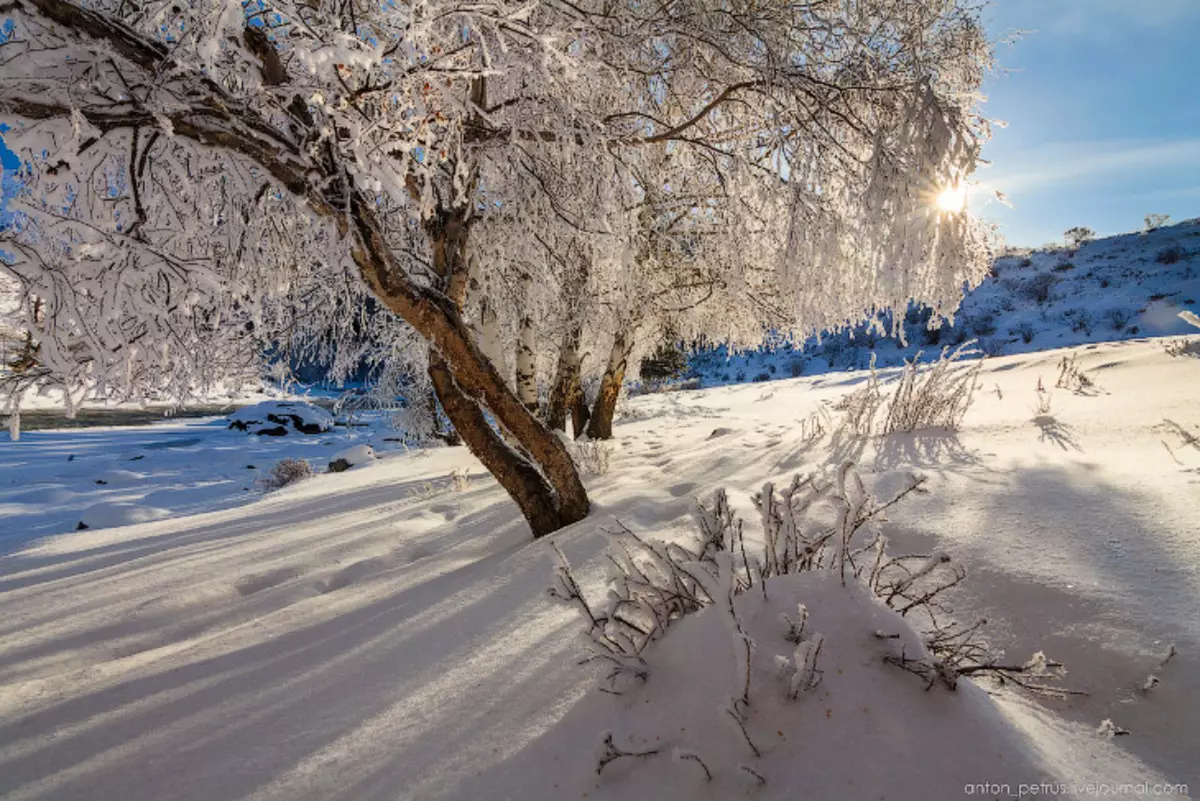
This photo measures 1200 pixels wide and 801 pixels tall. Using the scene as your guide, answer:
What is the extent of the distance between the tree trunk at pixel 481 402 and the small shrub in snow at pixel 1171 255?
33.4 metres

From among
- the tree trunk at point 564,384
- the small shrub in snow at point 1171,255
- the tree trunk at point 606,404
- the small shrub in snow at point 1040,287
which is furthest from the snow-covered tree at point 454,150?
the small shrub in snow at point 1171,255

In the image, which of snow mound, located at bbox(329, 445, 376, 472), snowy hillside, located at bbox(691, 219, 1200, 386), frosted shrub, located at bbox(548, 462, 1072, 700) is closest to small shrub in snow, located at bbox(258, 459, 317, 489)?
snow mound, located at bbox(329, 445, 376, 472)

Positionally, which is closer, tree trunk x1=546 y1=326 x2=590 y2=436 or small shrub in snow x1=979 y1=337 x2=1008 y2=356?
tree trunk x1=546 y1=326 x2=590 y2=436

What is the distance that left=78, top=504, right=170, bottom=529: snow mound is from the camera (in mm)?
6793

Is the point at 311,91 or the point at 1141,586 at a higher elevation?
the point at 311,91

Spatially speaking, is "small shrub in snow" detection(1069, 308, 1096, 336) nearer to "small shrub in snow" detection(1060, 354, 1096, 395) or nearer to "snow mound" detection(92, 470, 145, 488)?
"small shrub in snow" detection(1060, 354, 1096, 395)

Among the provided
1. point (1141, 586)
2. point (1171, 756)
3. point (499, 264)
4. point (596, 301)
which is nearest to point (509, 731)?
point (1171, 756)

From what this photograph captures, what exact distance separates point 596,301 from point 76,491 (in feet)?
30.6

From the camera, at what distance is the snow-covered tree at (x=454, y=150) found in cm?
183

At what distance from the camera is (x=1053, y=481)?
8.17 feet

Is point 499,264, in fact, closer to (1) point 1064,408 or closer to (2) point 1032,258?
(1) point 1064,408

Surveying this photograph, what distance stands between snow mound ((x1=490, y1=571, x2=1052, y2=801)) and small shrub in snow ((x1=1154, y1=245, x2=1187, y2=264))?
34.0 meters

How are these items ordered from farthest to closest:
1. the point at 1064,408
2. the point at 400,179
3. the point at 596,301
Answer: the point at 596,301, the point at 1064,408, the point at 400,179

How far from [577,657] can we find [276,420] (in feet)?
62.2
